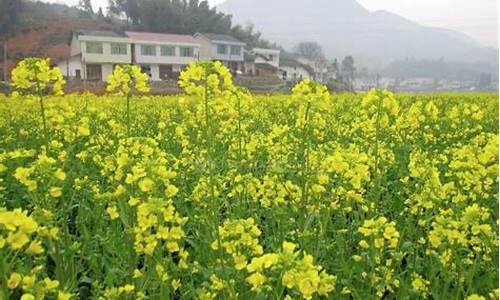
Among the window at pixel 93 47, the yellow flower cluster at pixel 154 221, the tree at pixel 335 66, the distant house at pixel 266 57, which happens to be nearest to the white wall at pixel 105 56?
the window at pixel 93 47

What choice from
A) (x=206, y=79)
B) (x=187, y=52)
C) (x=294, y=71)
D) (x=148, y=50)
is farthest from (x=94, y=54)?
(x=206, y=79)

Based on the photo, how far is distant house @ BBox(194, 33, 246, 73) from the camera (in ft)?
171

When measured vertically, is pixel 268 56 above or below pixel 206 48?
below

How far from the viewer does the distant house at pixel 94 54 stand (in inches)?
1689

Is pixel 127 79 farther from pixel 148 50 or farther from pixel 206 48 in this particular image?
pixel 206 48

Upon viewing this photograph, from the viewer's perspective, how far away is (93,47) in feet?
143

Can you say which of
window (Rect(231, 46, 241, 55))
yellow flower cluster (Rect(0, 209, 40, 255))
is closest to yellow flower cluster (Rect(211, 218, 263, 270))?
yellow flower cluster (Rect(0, 209, 40, 255))

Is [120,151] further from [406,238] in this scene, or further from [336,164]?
[406,238]

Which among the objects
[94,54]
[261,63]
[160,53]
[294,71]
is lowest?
[294,71]

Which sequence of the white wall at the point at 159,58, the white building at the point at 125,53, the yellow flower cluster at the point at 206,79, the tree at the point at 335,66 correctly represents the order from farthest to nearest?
the tree at the point at 335,66, the white wall at the point at 159,58, the white building at the point at 125,53, the yellow flower cluster at the point at 206,79

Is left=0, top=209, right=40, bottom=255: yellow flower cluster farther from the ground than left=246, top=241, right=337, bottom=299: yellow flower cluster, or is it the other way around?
left=0, top=209, right=40, bottom=255: yellow flower cluster

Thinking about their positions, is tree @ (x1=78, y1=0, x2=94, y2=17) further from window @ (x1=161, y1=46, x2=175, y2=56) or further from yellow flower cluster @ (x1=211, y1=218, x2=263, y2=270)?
yellow flower cluster @ (x1=211, y1=218, x2=263, y2=270)

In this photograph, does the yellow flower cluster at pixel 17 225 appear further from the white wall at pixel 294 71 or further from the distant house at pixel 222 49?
the white wall at pixel 294 71

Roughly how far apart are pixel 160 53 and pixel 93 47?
592 cm
